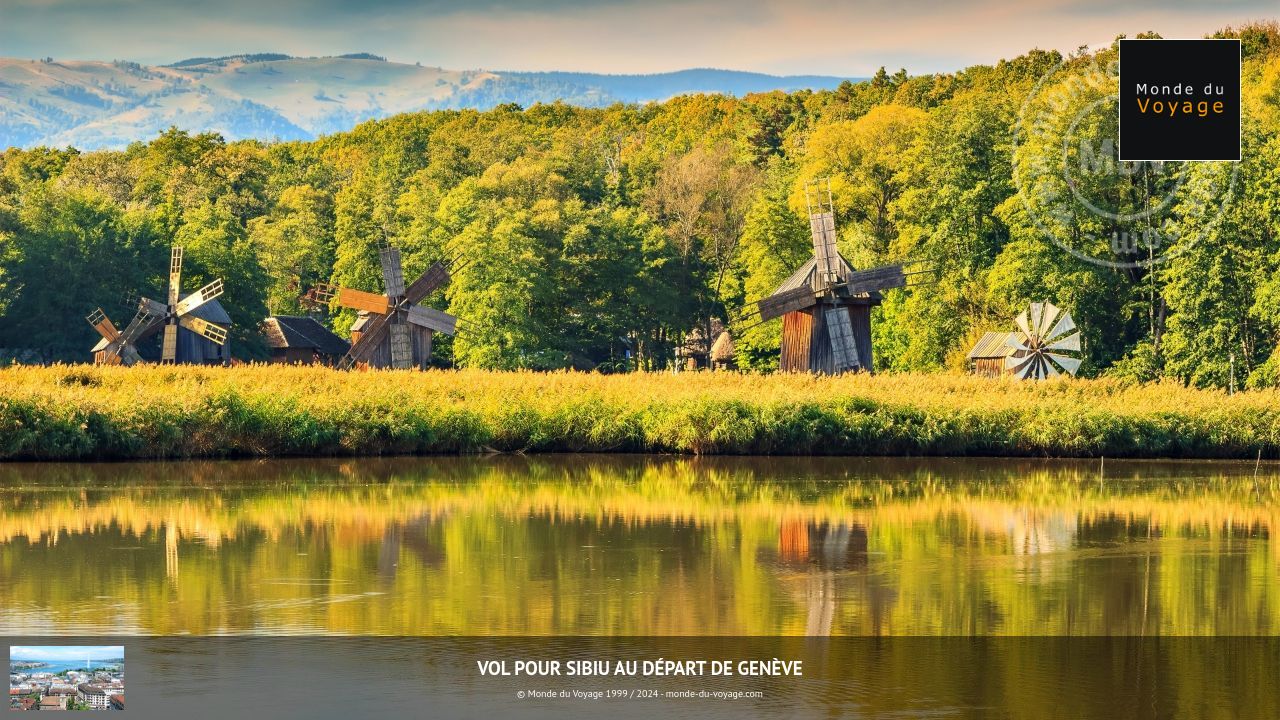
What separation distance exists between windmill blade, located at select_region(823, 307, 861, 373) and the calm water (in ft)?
51.1

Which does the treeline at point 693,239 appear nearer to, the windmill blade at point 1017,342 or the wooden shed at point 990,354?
the wooden shed at point 990,354

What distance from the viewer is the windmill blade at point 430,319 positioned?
157ft

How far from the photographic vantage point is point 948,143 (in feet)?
176

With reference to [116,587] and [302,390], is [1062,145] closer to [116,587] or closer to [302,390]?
[302,390]

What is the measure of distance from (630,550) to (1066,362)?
1173 inches

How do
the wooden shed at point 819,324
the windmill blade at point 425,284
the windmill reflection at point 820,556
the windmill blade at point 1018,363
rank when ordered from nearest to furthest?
the windmill reflection at point 820,556
the wooden shed at point 819,324
the windmill blade at point 1018,363
the windmill blade at point 425,284

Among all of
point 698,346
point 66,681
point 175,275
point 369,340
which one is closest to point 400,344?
point 369,340

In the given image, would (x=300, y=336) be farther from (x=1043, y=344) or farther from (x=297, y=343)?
(x=1043, y=344)

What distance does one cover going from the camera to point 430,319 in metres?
48.2

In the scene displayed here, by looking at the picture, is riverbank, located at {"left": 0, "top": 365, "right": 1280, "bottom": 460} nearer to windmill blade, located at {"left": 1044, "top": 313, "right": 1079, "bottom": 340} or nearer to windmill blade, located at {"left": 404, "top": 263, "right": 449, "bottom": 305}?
windmill blade, located at {"left": 1044, "top": 313, "right": 1079, "bottom": 340}

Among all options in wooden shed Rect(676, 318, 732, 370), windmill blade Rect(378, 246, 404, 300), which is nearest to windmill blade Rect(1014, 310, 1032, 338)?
windmill blade Rect(378, 246, 404, 300)

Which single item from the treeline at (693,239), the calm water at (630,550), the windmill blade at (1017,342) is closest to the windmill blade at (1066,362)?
the windmill blade at (1017,342)

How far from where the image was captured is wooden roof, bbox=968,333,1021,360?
48.2 meters

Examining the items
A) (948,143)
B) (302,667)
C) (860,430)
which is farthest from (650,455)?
(948,143)
